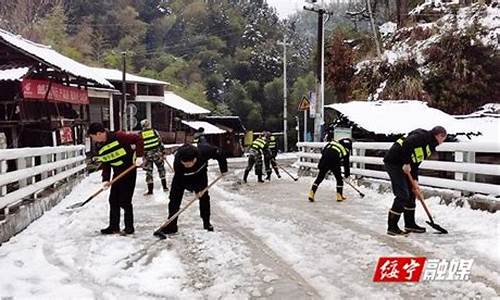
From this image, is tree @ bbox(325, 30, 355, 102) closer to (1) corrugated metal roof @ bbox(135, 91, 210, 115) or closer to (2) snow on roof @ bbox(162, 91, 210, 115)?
(1) corrugated metal roof @ bbox(135, 91, 210, 115)

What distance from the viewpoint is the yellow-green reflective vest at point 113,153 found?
7.64 meters

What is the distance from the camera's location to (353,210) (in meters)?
9.62

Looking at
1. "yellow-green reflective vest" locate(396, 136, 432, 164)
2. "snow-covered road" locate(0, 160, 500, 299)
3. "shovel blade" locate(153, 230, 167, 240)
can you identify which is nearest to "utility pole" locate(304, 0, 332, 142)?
"snow-covered road" locate(0, 160, 500, 299)

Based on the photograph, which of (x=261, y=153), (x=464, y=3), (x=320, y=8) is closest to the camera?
(x=261, y=153)

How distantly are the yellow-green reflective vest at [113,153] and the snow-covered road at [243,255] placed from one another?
3.35 feet

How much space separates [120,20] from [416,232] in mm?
57772

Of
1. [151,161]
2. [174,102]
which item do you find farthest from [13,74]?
[174,102]

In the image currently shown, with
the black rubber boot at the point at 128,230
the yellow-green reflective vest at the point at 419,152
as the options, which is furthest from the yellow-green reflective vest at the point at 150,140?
the yellow-green reflective vest at the point at 419,152

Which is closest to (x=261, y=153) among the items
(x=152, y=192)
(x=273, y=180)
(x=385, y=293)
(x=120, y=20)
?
(x=273, y=180)

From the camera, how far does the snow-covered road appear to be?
16.0 feet

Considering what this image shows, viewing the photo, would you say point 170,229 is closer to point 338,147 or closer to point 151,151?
point 338,147

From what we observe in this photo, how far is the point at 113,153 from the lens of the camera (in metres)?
7.65

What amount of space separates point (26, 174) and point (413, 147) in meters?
5.65

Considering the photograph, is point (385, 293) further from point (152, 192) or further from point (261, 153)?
point (261, 153)
